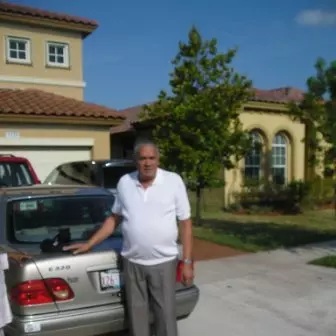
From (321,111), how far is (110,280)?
5.29m

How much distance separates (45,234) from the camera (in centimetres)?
422

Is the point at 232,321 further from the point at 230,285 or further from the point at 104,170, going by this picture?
the point at 104,170

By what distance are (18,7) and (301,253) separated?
1173 centimetres

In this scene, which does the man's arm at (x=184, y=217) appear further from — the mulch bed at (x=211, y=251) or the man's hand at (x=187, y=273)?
the mulch bed at (x=211, y=251)

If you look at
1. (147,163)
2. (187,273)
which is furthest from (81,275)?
(147,163)

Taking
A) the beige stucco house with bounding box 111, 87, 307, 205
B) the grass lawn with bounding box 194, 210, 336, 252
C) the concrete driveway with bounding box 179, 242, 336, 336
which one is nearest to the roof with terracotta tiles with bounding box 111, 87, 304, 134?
the beige stucco house with bounding box 111, 87, 307, 205

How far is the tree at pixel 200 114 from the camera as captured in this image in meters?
11.0

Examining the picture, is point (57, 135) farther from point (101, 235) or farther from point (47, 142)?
point (101, 235)

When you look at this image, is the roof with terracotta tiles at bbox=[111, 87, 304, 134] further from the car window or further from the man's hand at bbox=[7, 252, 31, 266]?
the man's hand at bbox=[7, 252, 31, 266]

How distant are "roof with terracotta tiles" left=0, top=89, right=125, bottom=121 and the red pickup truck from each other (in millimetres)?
4396

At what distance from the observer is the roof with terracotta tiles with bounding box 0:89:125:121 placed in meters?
12.1

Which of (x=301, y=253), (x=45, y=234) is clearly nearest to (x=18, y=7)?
(x=301, y=253)

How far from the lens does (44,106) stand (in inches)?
501

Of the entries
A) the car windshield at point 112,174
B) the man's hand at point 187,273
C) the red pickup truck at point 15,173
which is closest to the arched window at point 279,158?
the car windshield at point 112,174
